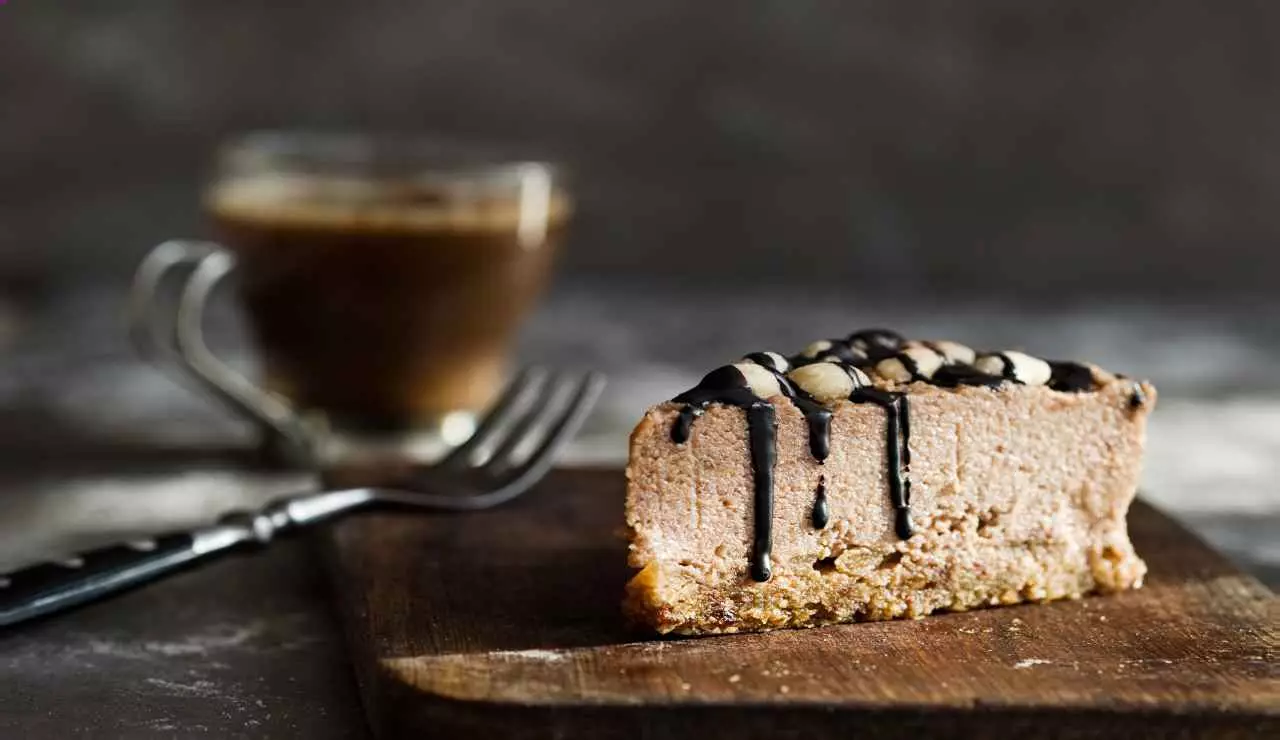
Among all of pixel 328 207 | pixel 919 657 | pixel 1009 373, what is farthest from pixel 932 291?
pixel 919 657

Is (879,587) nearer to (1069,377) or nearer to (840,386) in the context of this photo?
(840,386)

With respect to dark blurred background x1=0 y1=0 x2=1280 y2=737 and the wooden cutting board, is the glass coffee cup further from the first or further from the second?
dark blurred background x1=0 y1=0 x2=1280 y2=737

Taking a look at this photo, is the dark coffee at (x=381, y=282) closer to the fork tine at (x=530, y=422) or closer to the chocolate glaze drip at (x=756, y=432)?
the fork tine at (x=530, y=422)

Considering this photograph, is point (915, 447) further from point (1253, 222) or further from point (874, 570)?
point (1253, 222)

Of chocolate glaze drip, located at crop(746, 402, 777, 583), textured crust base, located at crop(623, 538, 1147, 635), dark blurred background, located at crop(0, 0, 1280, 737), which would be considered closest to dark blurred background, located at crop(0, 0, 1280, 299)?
dark blurred background, located at crop(0, 0, 1280, 737)

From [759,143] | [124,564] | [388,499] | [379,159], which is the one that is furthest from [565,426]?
[759,143]
